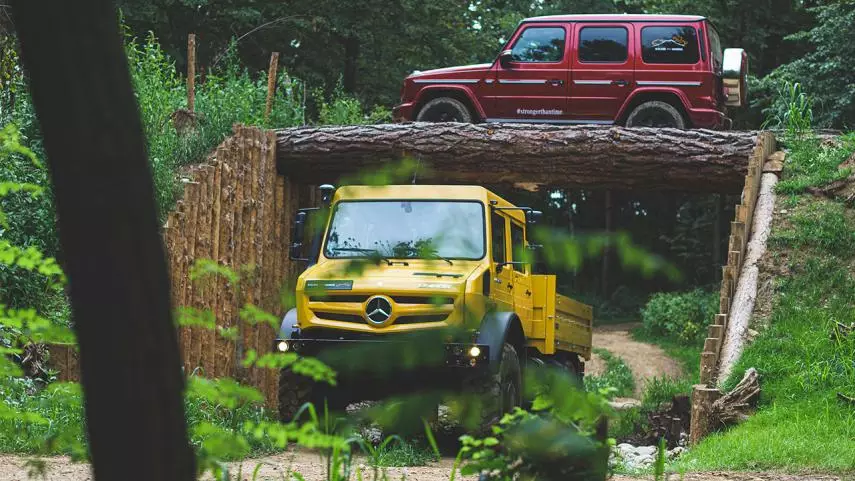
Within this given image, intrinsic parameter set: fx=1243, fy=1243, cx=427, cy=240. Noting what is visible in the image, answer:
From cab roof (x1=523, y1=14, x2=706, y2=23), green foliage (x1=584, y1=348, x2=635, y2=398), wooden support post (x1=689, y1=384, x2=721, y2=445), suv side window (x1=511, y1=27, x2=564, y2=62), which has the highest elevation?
cab roof (x1=523, y1=14, x2=706, y2=23)

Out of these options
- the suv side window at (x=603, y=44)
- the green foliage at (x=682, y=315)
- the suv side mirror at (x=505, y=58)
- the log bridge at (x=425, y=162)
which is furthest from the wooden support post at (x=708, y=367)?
the green foliage at (x=682, y=315)

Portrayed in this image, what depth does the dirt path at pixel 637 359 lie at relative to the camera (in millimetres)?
21500

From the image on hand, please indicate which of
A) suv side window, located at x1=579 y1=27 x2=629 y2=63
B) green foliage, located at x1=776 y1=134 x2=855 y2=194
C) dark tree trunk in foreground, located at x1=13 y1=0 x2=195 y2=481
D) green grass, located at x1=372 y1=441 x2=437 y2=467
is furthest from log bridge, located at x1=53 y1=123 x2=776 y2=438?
dark tree trunk in foreground, located at x1=13 y1=0 x2=195 y2=481

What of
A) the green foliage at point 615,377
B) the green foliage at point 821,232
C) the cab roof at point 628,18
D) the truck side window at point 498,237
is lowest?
the green foliage at point 615,377

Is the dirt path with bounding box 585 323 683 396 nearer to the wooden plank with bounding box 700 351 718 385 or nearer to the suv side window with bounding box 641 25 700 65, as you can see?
Result: the suv side window with bounding box 641 25 700 65

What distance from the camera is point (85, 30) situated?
8.11 feet

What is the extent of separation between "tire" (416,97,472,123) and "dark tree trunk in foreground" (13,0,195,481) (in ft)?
46.6

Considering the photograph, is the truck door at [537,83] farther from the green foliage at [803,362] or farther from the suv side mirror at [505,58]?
the green foliage at [803,362]

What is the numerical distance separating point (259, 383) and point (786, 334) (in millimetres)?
5756

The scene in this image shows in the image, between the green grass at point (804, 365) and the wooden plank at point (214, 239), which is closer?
the green grass at point (804, 365)

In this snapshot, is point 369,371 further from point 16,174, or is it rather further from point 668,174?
point 668,174

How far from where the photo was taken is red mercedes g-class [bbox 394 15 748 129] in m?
16.0

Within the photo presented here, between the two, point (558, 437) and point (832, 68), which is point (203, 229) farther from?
point (832, 68)

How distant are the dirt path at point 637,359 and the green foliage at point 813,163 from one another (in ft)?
18.1
